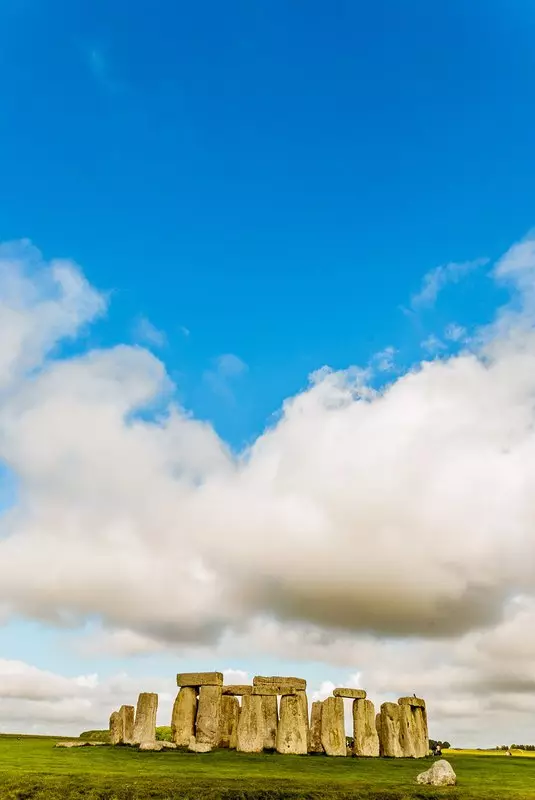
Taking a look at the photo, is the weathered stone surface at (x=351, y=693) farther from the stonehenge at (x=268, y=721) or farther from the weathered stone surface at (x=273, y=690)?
the weathered stone surface at (x=273, y=690)

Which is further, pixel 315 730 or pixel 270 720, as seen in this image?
pixel 315 730

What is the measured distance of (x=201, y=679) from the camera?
102 ft

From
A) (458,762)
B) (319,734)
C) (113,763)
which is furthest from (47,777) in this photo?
(458,762)

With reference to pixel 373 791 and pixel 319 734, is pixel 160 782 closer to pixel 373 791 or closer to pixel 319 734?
pixel 373 791

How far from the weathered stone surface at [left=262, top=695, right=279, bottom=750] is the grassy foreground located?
2221 millimetres

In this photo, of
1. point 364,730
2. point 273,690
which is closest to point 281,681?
point 273,690

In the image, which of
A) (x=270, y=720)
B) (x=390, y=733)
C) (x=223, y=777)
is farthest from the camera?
(x=390, y=733)

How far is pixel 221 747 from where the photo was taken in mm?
31172

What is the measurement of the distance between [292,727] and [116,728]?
7.81 metres

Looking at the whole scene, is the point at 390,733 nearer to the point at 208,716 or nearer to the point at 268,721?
the point at 268,721

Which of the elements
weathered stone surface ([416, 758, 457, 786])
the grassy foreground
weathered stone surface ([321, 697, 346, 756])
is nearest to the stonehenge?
weathered stone surface ([321, 697, 346, 756])

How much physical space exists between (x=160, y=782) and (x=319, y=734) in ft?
47.7

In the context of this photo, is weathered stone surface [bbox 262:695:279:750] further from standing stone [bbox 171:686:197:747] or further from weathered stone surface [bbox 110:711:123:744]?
weathered stone surface [bbox 110:711:123:744]

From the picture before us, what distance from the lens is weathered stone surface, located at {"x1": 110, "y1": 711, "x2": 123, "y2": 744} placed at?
31016 millimetres
